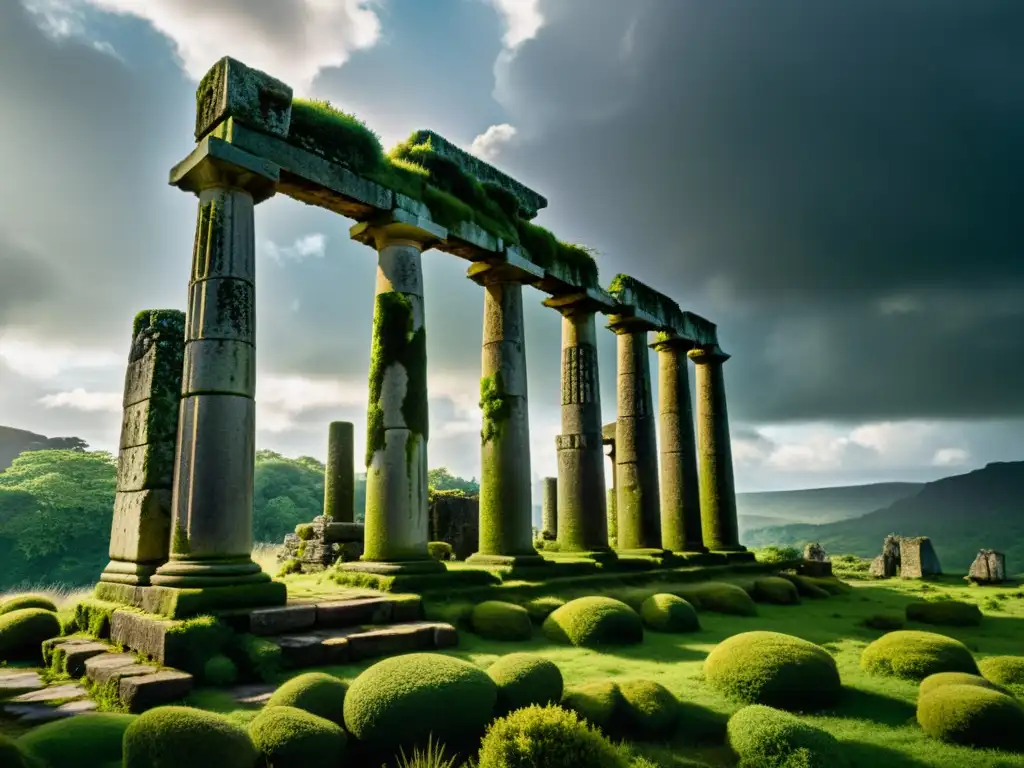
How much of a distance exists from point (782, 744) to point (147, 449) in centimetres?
880

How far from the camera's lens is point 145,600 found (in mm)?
8539

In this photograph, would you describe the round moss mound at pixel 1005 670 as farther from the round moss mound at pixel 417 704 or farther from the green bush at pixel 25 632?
the green bush at pixel 25 632

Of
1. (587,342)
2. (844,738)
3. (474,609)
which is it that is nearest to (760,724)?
(844,738)

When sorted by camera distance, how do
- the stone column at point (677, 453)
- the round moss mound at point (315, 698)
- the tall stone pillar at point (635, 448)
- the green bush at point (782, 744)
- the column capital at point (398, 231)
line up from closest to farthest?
the green bush at point (782, 744) < the round moss mound at point (315, 698) < the column capital at point (398, 231) < the tall stone pillar at point (635, 448) < the stone column at point (677, 453)

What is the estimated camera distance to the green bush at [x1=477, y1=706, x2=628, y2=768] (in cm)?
452

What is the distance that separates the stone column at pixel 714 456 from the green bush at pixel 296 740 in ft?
55.0

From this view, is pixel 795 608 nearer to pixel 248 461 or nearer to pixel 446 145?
pixel 248 461

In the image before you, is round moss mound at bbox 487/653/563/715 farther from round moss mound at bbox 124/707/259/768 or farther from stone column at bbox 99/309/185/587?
stone column at bbox 99/309/185/587

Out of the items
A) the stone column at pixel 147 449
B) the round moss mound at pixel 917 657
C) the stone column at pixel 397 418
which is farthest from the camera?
the stone column at pixel 397 418

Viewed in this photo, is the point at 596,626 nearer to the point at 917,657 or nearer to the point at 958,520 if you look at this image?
the point at 917,657

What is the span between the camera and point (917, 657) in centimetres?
753

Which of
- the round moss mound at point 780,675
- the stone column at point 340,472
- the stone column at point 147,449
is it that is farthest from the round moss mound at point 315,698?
the stone column at point 340,472

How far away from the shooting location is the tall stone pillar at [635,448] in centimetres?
1742

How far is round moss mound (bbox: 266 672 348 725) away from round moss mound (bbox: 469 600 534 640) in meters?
4.20
